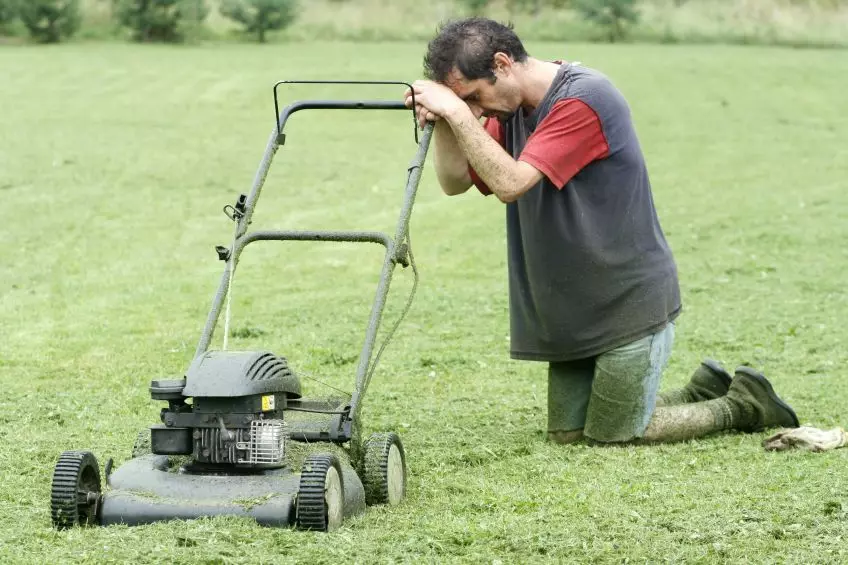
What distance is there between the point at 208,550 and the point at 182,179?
28.6 ft

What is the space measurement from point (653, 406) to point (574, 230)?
0.69 m

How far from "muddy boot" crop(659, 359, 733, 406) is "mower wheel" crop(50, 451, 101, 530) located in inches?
88.7

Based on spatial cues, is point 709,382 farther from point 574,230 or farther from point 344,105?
point 344,105

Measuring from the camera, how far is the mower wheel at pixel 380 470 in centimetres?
360

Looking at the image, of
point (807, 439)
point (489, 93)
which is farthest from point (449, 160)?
point (807, 439)

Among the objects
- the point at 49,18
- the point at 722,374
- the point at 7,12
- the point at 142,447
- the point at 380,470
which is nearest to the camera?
the point at 380,470

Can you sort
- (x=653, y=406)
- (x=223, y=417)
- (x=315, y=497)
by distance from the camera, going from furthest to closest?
(x=653, y=406) → (x=223, y=417) → (x=315, y=497)

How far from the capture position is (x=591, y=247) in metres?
4.32

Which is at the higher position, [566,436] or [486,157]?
[486,157]

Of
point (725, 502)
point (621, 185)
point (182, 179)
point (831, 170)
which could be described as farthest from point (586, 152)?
point (831, 170)

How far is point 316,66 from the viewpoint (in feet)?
59.1

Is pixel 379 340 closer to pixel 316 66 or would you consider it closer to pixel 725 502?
pixel 725 502

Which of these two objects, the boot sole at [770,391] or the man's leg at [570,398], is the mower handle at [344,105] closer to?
the man's leg at [570,398]

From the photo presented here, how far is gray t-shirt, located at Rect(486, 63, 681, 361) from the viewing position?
167 inches
